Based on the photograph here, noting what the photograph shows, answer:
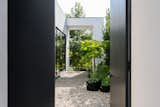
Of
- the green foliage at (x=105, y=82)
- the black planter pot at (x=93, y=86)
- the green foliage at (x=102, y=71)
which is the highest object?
the green foliage at (x=102, y=71)

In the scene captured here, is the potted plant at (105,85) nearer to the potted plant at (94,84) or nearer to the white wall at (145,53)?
the potted plant at (94,84)

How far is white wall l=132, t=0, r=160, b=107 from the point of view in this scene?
157 centimetres

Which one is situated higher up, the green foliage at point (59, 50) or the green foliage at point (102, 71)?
the green foliage at point (59, 50)

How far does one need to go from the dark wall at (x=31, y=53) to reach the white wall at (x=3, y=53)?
0.22 feet

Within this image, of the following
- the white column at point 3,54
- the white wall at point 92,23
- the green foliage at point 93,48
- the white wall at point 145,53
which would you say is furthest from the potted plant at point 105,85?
the white wall at point 92,23

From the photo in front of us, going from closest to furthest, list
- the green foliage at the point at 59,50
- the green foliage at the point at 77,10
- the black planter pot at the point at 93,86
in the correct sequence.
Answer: the black planter pot at the point at 93,86, the green foliage at the point at 59,50, the green foliage at the point at 77,10

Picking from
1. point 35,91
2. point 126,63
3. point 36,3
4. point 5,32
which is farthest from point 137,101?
point 36,3

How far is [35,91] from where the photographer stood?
7.59 feet

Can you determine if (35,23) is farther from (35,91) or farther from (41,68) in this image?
(35,91)

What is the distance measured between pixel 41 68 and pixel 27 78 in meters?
0.42

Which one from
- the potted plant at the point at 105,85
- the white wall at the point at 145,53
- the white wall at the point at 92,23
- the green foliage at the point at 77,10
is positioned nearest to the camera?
the white wall at the point at 145,53

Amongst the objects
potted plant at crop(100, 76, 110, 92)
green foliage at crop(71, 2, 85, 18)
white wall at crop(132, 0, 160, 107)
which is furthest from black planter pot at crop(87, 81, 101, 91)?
green foliage at crop(71, 2, 85, 18)

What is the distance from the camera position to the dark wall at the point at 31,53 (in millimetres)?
1824

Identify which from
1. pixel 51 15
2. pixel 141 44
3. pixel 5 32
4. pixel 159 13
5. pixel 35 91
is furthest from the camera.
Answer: pixel 51 15
